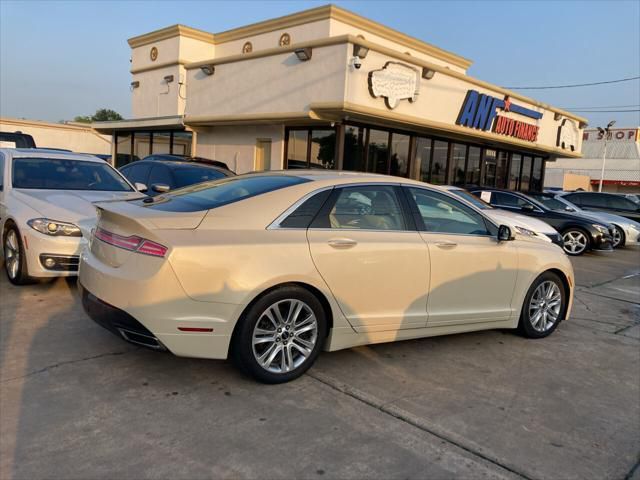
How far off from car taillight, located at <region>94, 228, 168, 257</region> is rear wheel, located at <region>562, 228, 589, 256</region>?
11.3 meters

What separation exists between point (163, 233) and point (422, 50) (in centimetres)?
2156

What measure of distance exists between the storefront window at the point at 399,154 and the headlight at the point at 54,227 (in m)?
11.5

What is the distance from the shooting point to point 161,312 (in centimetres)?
340

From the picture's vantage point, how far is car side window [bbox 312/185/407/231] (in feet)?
13.3

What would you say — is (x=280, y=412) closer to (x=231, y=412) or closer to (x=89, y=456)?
(x=231, y=412)

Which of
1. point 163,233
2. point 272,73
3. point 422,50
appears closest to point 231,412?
point 163,233

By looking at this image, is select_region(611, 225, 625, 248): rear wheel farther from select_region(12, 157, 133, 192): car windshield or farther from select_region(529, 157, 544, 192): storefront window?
select_region(12, 157, 133, 192): car windshield

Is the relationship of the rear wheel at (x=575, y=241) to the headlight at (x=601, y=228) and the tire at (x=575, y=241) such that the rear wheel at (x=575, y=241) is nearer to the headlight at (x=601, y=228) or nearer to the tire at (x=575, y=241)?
the tire at (x=575, y=241)

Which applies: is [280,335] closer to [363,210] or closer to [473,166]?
[363,210]

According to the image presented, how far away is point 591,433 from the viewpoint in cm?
349

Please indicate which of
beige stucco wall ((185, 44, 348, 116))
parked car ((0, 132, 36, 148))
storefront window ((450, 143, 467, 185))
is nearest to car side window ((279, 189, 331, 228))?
beige stucco wall ((185, 44, 348, 116))

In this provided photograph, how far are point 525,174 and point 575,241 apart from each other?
11159mm

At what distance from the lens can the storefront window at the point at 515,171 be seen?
22.0 m

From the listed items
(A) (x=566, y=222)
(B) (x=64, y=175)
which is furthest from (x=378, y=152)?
(B) (x=64, y=175)
